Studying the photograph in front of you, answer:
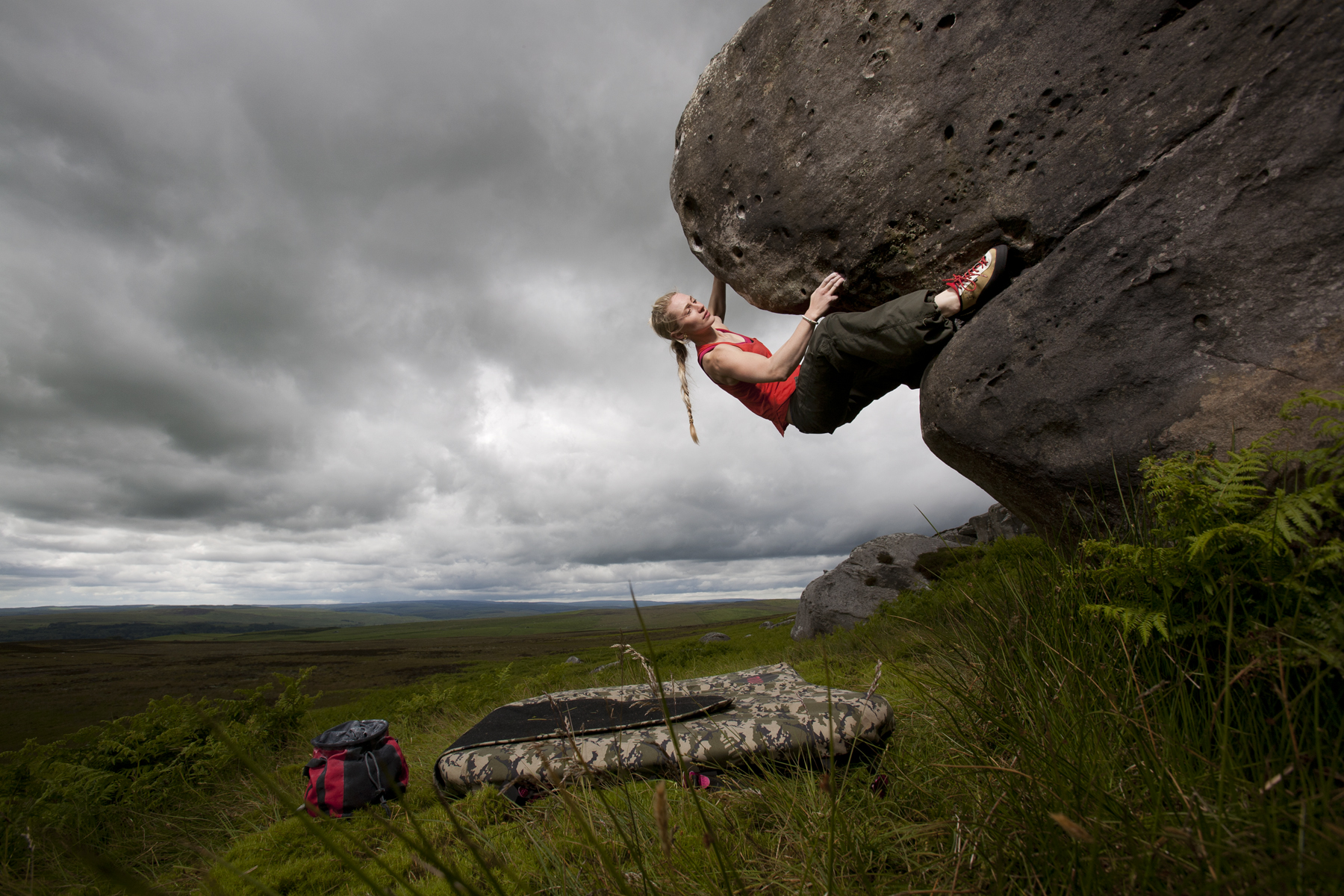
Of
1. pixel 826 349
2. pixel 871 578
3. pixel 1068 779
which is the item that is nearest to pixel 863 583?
pixel 871 578

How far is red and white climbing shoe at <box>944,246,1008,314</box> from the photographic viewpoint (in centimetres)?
460

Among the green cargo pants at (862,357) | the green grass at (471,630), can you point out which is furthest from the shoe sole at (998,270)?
the green grass at (471,630)

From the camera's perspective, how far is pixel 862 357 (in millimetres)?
5070

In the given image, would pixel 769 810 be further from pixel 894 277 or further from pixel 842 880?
pixel 894 277

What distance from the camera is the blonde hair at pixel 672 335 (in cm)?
626

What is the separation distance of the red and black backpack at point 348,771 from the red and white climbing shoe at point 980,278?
598 centimetres

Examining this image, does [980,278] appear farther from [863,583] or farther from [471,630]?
[471,630]

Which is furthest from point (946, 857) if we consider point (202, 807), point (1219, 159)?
point (202, 807)

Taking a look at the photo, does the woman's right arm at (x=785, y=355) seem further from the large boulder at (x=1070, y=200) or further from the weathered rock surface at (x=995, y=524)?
the weathered rock surface at (x=995, y=524)

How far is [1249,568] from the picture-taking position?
256 cm

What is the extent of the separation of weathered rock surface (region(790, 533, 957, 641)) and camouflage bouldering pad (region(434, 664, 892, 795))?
1586 centimetres

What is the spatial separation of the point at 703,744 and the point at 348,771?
119 inches

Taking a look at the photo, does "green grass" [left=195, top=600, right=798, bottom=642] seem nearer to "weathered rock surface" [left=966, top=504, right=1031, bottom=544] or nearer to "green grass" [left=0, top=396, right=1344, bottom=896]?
"weathered rock surface" [left=966, top=504, right=1031, bottom=544]

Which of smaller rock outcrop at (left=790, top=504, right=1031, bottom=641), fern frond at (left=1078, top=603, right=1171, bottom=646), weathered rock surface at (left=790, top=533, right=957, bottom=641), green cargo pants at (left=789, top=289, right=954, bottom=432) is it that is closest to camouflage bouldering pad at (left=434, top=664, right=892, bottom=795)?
fern frond at (left=1078, top=603, right=1171, bottom=646)
